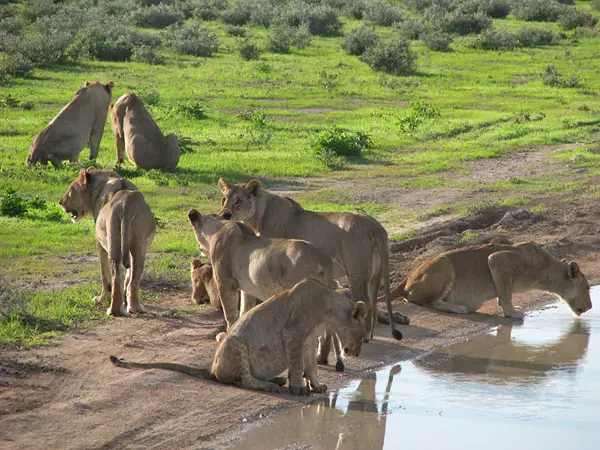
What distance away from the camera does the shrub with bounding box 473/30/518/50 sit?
34281 millimetres

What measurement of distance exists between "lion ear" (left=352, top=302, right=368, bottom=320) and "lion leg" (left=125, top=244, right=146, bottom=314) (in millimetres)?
3114

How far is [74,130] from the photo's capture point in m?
17.6

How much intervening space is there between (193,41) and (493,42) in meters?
9.90

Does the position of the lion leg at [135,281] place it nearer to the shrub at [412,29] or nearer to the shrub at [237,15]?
the shrub at [412,29]

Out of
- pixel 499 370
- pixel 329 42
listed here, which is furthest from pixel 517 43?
pixel 499 370

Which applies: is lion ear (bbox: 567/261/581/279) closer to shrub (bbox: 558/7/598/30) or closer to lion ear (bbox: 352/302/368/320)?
lion ear (bbox: 352/302/368/320)

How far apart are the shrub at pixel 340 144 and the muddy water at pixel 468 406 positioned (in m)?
9.11

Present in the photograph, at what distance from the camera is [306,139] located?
20.9 metres

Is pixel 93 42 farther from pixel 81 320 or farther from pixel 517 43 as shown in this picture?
pixel 81 320

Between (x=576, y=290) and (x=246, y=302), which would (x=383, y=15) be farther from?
(x=246, y=302)

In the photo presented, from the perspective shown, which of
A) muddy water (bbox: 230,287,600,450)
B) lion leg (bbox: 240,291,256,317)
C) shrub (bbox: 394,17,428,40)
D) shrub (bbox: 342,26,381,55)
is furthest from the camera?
shrub (bbox: 394,17,428,40)

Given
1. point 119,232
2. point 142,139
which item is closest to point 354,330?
point 119,232

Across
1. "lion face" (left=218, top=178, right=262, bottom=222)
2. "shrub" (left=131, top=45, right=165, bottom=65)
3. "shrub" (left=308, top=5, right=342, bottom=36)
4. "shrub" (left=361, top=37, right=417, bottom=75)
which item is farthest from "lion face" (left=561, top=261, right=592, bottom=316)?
"shrub" (left=308, top=5, right=342, bottom=36)

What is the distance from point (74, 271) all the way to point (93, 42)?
1804 centimetres
